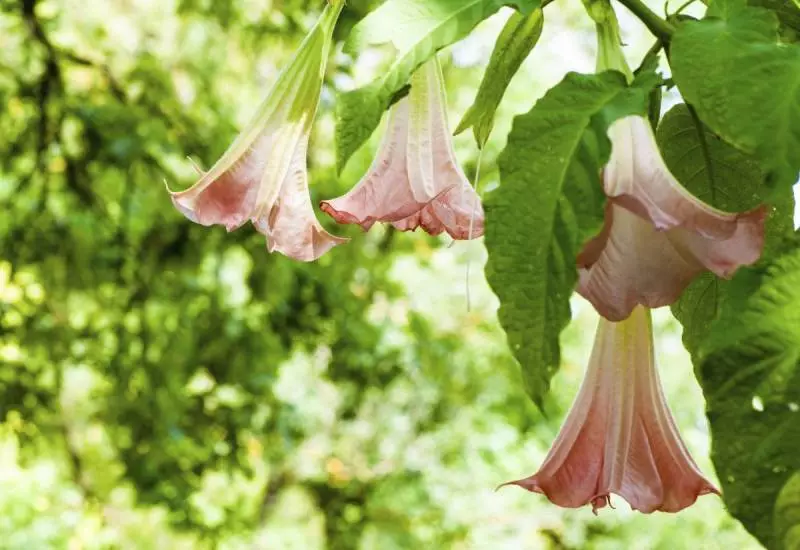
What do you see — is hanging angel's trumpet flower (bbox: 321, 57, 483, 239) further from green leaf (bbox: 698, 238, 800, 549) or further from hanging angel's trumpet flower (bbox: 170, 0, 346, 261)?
green leaf (bbox: 698, 238, 800, 549)

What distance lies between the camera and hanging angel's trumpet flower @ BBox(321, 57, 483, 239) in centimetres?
34

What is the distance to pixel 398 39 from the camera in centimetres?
27

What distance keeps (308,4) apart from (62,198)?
→ 1.96ft

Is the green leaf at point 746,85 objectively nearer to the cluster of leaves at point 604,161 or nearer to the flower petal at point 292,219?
the cluster of leaves at point 604,161

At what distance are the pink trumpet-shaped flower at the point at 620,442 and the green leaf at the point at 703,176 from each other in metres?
0.02

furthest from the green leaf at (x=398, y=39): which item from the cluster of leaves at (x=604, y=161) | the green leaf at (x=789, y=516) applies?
the green leaf at (x=789, y=516)

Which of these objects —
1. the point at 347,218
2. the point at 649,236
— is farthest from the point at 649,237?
the point at 347,218

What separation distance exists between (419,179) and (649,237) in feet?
0.31

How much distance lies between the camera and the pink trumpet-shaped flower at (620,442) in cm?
31

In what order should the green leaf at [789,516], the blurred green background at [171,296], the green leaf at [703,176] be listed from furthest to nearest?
the blurred green background at [171,296], the green leaf at [703,176], the green leaf at [789,516]

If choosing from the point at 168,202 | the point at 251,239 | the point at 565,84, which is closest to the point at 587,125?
the point at 565,84

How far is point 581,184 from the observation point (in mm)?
232

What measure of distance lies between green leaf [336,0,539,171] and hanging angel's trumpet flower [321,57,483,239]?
0.20 feet

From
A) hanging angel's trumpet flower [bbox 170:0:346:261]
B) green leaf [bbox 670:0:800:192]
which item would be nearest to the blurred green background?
hanging angel's trumpet flower [bbox 170:0:346:261]
